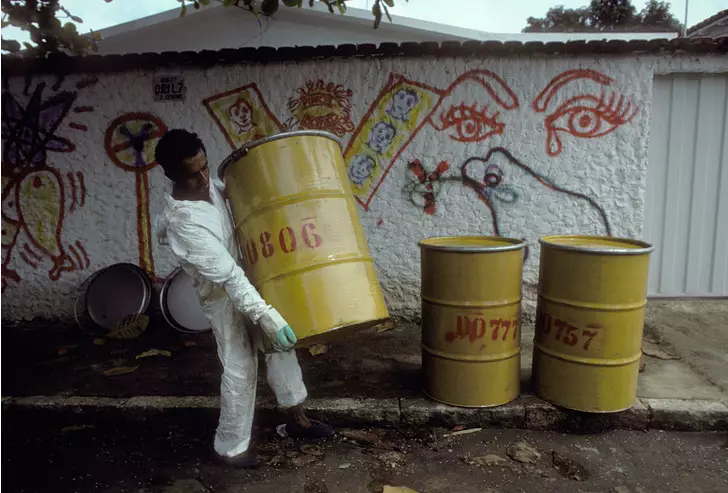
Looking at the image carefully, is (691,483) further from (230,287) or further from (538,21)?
(538,21)

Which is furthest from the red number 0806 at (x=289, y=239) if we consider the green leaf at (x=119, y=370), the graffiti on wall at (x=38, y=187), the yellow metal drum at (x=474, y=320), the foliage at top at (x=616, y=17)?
the foliage at top at (x=616, y=17)

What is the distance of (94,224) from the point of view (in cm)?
A: 480

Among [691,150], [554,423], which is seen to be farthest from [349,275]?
[691,150]

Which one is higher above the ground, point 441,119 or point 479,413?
point 441,119

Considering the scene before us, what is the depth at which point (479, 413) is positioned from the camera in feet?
9.84

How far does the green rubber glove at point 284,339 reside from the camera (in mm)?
2385

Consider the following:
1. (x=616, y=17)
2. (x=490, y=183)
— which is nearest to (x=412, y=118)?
(x=490, y=183)

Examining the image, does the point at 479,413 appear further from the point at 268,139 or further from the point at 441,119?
the point at 441,119

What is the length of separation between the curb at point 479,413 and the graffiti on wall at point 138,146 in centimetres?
211

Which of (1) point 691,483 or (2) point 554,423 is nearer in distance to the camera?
(1) point 691,483

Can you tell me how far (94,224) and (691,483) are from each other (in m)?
4.91

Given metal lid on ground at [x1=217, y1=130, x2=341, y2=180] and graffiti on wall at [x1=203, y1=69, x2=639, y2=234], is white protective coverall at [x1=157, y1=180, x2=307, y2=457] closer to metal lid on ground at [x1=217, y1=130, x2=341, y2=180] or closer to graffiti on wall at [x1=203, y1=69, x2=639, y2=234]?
metal lid on ground at [x1=217, y1=130, x2=341, y2=180]

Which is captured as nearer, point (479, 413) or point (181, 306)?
point (479, 413)

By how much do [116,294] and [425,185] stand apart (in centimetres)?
302
